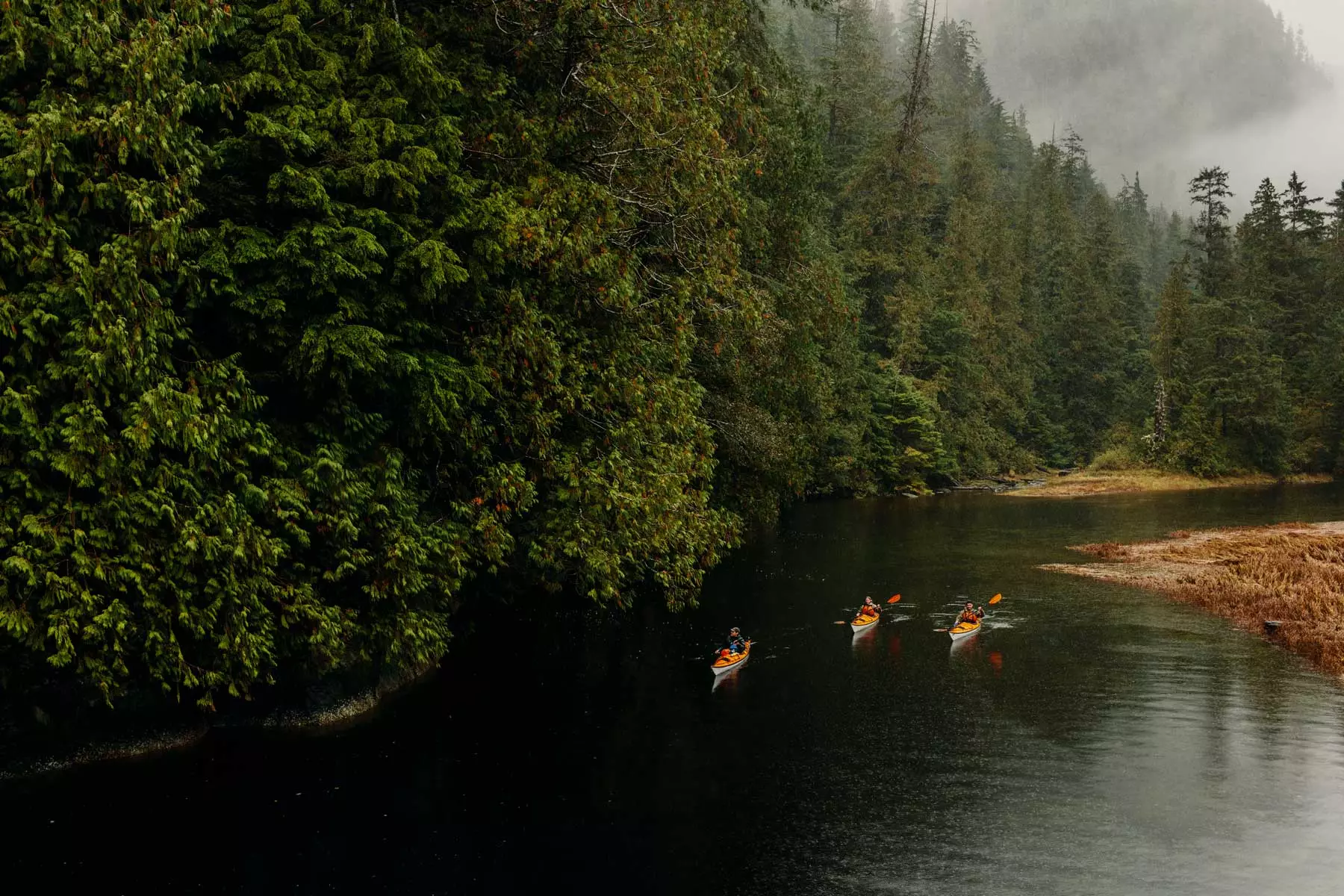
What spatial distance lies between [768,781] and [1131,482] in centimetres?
6763

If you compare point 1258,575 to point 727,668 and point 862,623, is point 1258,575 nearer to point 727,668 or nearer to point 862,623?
point 862,623

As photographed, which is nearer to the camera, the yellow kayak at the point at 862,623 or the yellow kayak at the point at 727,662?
Answer: the yellow kayak at the point at 727,662

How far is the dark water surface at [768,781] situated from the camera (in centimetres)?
1312

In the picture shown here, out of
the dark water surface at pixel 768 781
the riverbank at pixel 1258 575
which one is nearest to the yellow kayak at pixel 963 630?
the dark water surface at pixel 768 781

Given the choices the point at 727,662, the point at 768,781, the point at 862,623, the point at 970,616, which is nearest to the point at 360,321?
the point at 768,781

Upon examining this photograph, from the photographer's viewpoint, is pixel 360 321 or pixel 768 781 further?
pixel 768 781

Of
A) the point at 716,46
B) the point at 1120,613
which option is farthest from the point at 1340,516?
the point at 716,46

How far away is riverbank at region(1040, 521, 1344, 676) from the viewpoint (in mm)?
25531

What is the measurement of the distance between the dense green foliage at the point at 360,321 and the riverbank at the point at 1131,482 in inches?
1863

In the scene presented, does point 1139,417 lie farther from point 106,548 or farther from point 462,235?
point 106,548

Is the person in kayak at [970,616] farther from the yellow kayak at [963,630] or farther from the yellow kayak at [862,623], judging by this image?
the yellow kayak at [862,623]

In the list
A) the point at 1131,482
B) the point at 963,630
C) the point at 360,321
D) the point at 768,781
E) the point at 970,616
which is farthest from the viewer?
the point at 1131,482

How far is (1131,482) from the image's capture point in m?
73.9

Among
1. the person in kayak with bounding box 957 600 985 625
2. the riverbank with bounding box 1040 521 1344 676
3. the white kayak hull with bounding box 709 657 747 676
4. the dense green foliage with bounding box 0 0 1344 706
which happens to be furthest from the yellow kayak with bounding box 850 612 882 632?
the riverbank with bounding box 1040 521 1344 676
